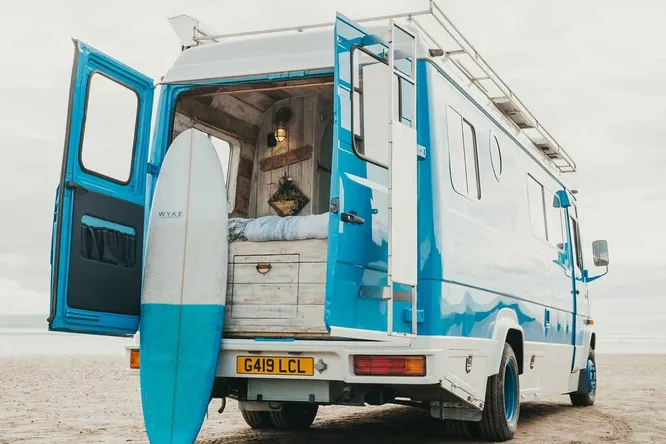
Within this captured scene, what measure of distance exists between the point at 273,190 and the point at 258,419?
6.98 ft

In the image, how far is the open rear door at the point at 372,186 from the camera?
17.9 ft

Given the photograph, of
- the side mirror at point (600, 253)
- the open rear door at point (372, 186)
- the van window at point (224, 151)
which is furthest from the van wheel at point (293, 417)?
the side mirror at point (600, 253)

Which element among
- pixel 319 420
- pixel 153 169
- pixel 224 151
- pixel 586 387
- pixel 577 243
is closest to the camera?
pixel 153 169

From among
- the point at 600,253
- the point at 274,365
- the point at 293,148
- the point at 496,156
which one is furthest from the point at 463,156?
the point at 600,253

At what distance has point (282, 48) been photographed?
648cm

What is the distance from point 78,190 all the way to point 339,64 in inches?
75.7

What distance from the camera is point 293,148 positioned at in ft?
27.7

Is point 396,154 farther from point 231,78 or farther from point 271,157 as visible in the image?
point 271,157

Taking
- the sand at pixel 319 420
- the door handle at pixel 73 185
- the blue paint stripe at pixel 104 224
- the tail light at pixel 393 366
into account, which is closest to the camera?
the tail light at pixel 393 366

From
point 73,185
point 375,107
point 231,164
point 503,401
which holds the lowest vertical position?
point 503,401

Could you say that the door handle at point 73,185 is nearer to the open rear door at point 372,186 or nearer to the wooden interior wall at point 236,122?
the wooden interior wall at point 236,122

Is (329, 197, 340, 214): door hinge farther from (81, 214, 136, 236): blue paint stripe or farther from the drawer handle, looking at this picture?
(81, 214, 136, 236): blue paint stripe

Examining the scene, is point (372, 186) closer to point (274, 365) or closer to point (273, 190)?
point (274, 365)

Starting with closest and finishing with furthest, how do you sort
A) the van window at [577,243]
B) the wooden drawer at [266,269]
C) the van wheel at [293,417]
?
the wooden drawer at [266,269]
the van wheel at [293,417]
the van window at [577,243]
